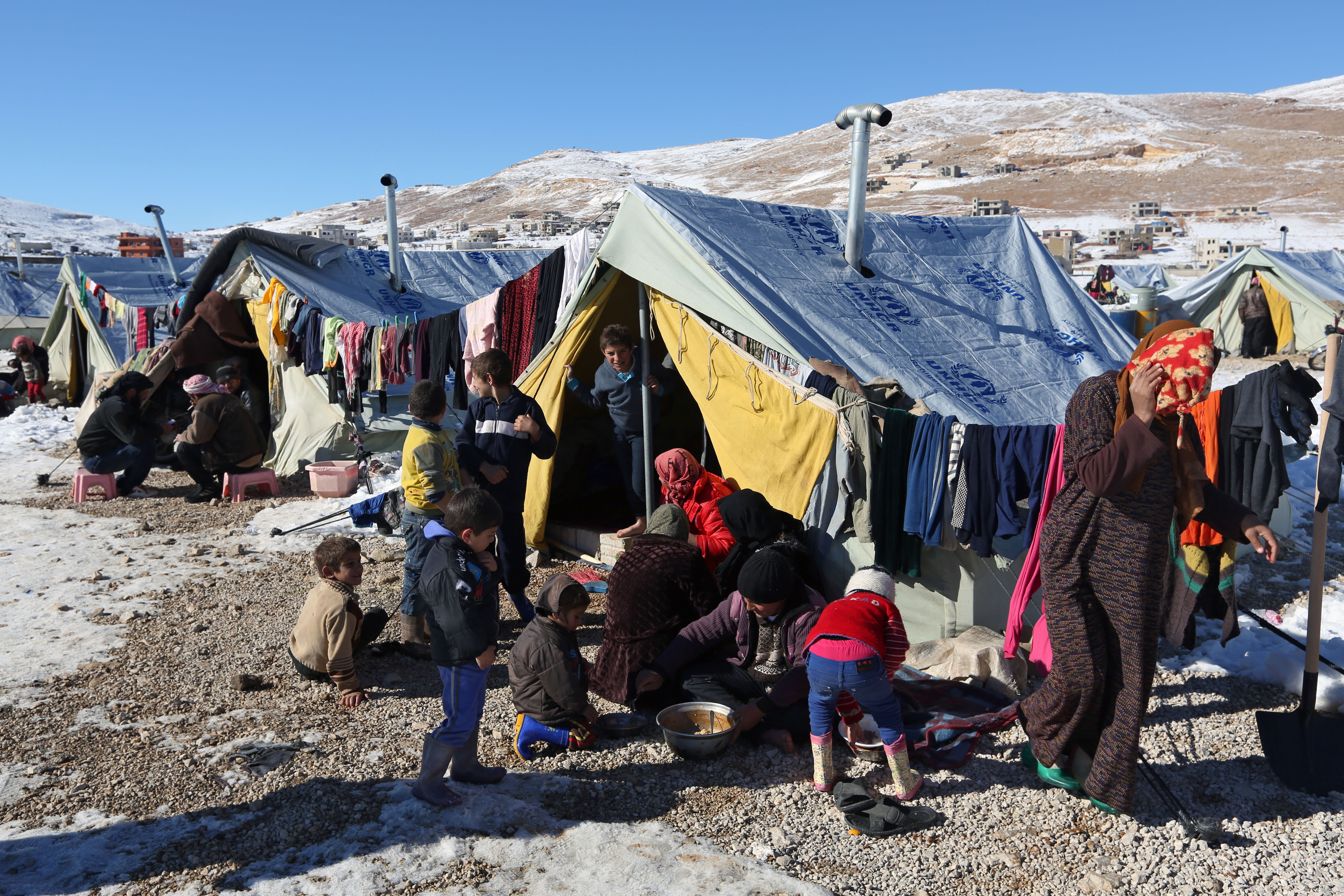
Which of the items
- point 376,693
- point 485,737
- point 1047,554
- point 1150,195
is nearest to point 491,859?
point 485,737

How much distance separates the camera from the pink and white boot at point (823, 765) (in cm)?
316

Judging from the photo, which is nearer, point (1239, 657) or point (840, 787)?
point (840, 787)

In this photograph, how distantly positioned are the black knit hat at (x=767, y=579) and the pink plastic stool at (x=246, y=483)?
595cm

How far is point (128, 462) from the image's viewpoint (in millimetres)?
8062

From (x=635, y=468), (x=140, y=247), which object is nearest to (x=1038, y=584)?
(x=635, y=468)

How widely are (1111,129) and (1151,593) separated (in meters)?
128

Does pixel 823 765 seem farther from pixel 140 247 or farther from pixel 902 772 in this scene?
pixel 140 247

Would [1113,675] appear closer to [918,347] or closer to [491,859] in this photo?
[491,859]

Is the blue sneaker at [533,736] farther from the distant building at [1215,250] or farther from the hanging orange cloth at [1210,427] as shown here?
the distant building at [1215,250]

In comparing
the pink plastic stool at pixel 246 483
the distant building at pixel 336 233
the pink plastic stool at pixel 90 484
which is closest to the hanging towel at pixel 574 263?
the pink plastic stool at pixel 246 483

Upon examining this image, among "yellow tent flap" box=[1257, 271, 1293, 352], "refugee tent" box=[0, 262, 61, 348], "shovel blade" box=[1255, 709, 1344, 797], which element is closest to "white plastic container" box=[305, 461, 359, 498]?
"shovel blade" box=[1255, 709, 1344, 797]

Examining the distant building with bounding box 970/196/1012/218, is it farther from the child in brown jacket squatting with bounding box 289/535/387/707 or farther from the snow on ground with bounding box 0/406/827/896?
the snow on ground with bounding box 0/406/827/896

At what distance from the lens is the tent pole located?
5484 millimetres

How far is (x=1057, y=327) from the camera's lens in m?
6.29
